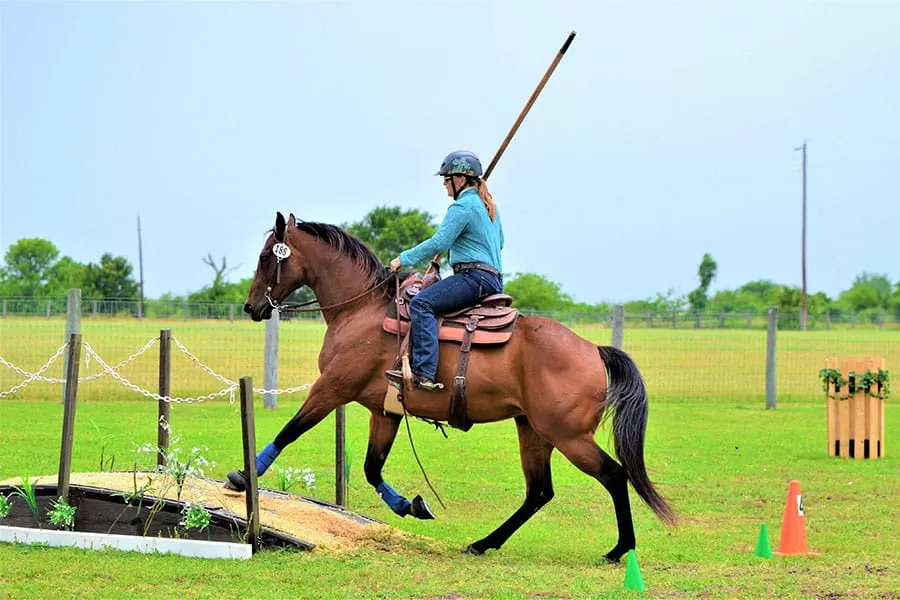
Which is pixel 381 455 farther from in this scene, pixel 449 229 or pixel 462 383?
pixel 449 229

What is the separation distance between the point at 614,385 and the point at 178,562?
10.9 ft

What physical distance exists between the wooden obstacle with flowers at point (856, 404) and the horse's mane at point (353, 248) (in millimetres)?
8002

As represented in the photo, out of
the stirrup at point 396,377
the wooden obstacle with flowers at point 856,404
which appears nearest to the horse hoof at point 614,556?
the stirrup at point 396,377

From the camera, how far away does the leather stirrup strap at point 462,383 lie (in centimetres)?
830

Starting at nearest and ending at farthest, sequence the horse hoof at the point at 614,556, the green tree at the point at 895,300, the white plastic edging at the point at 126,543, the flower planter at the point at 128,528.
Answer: the white plastic edging at the point at 126,543
the flower planter at the point at 128,528
the horse hoof at the point at 614,556
the green tree at the point at 895,300

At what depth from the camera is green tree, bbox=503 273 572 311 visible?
2083 inches

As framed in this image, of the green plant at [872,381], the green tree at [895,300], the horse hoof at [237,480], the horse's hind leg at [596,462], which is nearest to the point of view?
the horse's hind leg at [596,462]

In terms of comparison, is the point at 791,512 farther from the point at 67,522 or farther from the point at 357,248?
the point at 67,522

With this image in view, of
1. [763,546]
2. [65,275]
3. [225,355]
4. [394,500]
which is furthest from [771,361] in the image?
[65,275]

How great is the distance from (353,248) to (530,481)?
235 centimetres

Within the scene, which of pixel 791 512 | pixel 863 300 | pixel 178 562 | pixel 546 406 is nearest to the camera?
pixel 178 562

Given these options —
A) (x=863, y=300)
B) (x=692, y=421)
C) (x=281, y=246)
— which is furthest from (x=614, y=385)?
(x=863, y=300)

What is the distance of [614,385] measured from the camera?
8.20m

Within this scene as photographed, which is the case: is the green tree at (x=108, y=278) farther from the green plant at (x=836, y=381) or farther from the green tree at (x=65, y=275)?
the green plant at (x=836, y=381)
